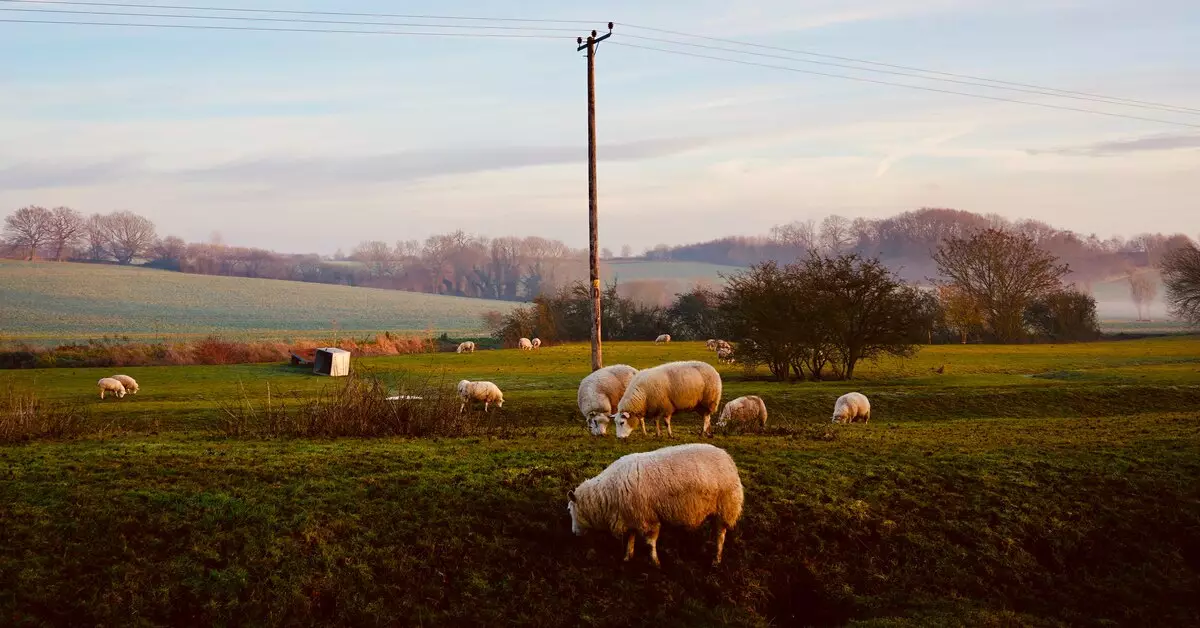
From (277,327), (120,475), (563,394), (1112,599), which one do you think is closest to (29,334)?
(277,327)

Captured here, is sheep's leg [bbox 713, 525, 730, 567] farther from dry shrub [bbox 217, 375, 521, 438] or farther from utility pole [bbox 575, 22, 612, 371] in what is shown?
utility pole [bbox 575, 22, 612, 371]

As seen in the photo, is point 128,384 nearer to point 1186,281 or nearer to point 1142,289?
point 1186,281

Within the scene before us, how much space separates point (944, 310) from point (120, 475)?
237 ft

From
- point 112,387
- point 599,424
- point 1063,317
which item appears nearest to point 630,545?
point 599,424

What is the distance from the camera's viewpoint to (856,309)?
125ft

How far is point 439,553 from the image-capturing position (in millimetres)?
11766

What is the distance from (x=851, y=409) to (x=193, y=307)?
88.3 m

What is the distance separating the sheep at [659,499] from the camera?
11.6 metres

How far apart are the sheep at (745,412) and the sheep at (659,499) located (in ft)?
33.8

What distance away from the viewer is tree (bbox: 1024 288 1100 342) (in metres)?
76.8

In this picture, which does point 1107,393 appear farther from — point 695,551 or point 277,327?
point 277,327

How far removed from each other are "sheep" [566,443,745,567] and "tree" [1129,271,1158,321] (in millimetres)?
167702

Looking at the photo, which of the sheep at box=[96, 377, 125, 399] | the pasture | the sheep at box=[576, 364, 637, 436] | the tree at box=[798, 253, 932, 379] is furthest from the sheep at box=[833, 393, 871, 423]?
the sheep at box=[96, 377, 125, 399]

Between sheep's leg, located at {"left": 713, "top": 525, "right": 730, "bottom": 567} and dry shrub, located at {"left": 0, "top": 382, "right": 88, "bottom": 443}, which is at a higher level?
dry shrub, located at {"left": 0, "top": 382, "right": 88, "bottom": 443}
